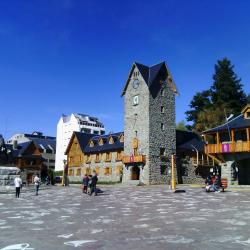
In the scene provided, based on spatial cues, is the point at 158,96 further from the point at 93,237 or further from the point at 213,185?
the point at 93,237

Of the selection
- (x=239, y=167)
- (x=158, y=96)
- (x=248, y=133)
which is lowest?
(x=239, y=167)

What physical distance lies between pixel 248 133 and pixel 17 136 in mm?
100490

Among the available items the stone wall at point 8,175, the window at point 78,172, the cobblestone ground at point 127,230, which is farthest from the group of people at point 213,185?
the window at point 78,172

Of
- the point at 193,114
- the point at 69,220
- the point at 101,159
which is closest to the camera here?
the point at 69,220

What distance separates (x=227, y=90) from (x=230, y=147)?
1321 inches

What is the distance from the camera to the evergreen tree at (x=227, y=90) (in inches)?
2660

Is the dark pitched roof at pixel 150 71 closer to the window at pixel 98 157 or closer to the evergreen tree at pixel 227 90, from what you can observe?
the window at pixel 98 157

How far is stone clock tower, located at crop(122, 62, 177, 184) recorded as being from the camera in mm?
47906

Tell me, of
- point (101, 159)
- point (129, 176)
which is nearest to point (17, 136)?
point (101, 159)

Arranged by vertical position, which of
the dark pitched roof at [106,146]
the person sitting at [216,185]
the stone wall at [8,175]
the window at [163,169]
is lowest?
the person sitting at [216,185]

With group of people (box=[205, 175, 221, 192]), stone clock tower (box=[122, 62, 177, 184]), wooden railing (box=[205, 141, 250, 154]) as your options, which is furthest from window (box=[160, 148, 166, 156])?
group of people (box=[205, 175, 221, 192])

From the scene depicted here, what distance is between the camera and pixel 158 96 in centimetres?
5056

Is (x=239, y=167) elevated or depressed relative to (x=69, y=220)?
elevated

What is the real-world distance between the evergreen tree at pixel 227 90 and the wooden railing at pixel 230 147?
1113 inches
